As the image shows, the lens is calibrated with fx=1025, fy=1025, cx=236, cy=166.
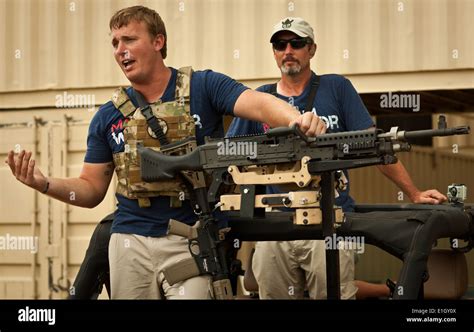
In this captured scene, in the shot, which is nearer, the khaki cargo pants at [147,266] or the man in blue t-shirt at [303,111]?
the khaki cargo pants at [147,266]

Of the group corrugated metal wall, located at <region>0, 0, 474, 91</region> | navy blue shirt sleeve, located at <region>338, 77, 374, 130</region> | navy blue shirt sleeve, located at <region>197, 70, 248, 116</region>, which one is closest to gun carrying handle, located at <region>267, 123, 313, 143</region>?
navy blue shirt sleeve, located at <region>197, 70, 248, 116</region>

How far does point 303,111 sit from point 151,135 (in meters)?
1.13

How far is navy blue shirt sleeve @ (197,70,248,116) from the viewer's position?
4.27m

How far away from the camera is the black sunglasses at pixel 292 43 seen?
5.38 m

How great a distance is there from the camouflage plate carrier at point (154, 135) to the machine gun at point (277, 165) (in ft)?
0.14

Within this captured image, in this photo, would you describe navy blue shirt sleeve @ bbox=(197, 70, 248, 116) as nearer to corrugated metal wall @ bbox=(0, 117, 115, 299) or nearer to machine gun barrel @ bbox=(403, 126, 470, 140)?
machine gun barrel @ bbox=(403, 126, 470, 140)

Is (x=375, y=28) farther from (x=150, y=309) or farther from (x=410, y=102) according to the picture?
(x=150, y=309)

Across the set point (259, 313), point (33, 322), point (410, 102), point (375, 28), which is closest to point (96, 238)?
point (33, 322)

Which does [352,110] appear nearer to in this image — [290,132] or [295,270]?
[295,270]

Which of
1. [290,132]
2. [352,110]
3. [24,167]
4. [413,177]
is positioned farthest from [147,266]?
[413,177]

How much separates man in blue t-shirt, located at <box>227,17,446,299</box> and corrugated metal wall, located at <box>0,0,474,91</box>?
11.0 ft

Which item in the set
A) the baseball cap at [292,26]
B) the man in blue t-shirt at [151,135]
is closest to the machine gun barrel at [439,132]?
the man in blue t-shirt at [151,135]

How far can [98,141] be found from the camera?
451 cm

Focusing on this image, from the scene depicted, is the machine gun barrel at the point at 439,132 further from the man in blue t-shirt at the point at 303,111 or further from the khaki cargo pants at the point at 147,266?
the man in blue t-shirt at the point at 303,111
